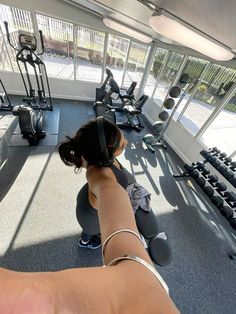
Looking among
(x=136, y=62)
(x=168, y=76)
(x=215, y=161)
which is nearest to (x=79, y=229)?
(x=215, y=161)

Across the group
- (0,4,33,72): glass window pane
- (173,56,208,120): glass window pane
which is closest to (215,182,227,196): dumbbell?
(173,56,208,120): glass window pane

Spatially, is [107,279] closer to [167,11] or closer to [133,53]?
[167,11]

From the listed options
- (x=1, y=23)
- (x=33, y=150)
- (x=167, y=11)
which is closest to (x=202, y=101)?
(x=167, y=11)

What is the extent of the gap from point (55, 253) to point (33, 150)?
1.94 meters

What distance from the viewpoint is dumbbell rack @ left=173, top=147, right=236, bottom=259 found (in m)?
2.37

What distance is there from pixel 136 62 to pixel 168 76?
4.87 feet

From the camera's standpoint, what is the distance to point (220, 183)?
8.55 feet

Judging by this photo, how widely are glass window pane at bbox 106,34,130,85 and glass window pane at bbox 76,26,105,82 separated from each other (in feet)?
0.77

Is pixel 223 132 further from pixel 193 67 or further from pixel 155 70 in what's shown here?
pixel 155 70

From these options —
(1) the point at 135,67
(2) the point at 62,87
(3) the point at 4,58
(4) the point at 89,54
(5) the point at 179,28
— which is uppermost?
(5) the point at 179,28

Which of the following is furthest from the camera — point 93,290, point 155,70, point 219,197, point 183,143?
point 155,70

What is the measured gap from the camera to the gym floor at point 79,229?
1.76 metres

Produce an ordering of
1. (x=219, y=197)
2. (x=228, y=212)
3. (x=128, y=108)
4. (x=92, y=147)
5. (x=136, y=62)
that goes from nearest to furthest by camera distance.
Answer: (x=92, y=147) → (x=228, y=212) → (x=219, y=197) → (x=128, y=108) → (x=136, y=62)

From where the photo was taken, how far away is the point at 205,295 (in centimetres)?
177
